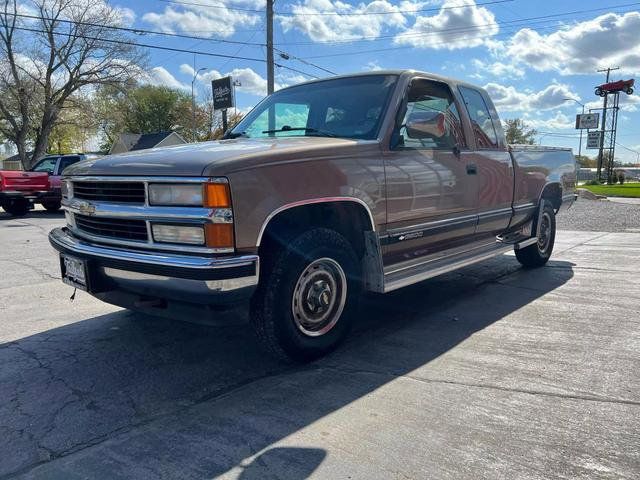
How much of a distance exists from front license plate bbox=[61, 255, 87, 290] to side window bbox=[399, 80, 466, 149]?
2477mm

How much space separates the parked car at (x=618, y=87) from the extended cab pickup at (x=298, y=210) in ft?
161

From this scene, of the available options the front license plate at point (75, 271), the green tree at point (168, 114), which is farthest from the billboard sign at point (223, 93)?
the green tree at point (168, 114)

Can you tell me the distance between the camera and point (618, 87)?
150 ft

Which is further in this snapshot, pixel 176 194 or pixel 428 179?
pixel 428 179

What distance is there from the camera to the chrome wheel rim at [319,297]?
132 inches

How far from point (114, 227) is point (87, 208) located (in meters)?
0.31

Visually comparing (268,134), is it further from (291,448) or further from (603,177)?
(603,177)

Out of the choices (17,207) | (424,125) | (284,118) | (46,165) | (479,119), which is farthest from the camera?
(46,165)

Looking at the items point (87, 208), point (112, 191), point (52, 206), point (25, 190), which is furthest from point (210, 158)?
point (52, 206)

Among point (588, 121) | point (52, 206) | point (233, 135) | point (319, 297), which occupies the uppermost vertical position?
point (588, 121)

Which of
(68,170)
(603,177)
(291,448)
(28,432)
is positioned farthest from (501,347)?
(603,177)

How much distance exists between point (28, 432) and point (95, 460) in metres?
0.53

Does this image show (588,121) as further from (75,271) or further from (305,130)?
(75,271)

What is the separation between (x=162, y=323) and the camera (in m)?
4.37
